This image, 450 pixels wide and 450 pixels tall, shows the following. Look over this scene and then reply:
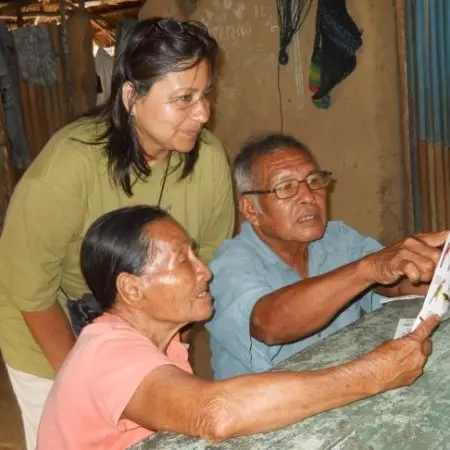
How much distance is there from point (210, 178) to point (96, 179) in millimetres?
430

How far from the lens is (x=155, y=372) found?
1521 mm

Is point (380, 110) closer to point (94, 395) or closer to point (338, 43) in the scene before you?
point (338, 43)

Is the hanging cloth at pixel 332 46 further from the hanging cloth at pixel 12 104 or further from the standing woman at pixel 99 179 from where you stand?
→ the hanging cloth at pixel 12 104

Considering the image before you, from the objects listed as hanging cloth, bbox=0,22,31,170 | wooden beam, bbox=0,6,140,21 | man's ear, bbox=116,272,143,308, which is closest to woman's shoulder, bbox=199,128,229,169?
man's ear, bbox=116,272,143,308

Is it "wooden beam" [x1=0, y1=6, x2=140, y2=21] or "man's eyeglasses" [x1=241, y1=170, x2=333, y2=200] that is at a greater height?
"wooden beam" [x1=0, y1=6, x2=140, y2=21]

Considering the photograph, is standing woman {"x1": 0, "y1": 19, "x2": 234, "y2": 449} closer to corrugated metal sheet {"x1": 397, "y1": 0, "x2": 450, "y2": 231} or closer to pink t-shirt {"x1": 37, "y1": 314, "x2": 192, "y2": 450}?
pink t-shirt {"x1": 37, "y1": 314, "x2": 192, "y2": 450}

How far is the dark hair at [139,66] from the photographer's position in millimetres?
2045

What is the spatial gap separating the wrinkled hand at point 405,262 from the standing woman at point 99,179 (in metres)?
0.65

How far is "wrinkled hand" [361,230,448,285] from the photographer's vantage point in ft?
6.26

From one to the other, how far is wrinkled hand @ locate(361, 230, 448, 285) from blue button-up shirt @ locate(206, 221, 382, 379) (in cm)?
35

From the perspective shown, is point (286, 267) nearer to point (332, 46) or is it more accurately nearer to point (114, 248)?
point (114, 248)

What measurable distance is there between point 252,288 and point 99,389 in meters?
0.72

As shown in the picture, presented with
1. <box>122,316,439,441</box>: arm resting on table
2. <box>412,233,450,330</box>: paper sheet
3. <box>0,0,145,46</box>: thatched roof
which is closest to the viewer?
<box>122,316,439,441</box>: arm resting on table

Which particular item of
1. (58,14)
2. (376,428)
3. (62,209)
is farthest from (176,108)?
(58,14)
